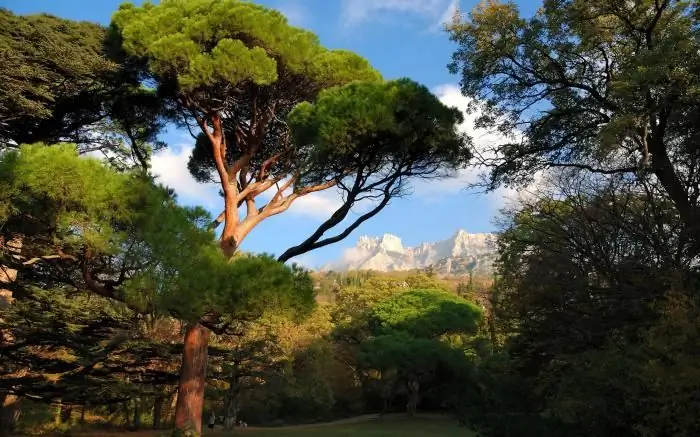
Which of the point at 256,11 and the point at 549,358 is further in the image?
the point at 549,358

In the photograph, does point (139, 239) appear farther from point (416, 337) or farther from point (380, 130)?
point (416, 337)

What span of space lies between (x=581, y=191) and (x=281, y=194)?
192 inches

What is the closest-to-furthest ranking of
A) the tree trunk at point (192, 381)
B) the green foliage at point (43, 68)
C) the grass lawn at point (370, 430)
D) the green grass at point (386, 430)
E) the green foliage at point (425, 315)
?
the tree trunk at point (192, 381) → the green foliage at point (43, 68) → the grass lawn at point (370, 430) → the green grass at point (386, 430) → the green foliage at point (425, 315)

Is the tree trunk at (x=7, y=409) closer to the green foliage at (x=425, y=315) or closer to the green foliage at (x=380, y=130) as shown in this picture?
the green foliage at (x=380, y=130)

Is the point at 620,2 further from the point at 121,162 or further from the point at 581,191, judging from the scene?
the point at 121,162

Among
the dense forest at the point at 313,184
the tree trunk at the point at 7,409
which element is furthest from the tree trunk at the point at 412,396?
the tree trunk at the point at 7,409

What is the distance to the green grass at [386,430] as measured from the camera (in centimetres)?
1802

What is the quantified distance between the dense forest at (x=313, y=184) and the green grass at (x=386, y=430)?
25.3 feet

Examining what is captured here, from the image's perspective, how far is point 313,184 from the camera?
9094mm

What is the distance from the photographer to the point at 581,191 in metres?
7.86

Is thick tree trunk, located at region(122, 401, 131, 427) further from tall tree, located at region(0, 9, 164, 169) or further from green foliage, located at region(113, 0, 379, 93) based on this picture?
green foliage, located at region(113, 0, 379, 93)

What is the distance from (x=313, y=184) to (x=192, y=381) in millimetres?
3678

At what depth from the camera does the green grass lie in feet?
59.1

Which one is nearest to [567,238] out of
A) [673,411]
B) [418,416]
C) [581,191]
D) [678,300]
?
[581,191]
